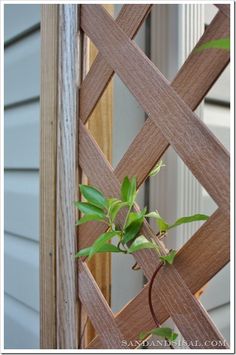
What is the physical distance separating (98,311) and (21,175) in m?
0.55

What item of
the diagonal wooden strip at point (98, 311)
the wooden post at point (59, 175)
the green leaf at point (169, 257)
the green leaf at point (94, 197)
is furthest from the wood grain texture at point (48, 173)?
the green leaf at point (169, 257)

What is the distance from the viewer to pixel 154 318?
1.80ft

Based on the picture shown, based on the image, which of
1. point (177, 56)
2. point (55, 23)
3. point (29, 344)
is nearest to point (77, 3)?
point (55, 23)

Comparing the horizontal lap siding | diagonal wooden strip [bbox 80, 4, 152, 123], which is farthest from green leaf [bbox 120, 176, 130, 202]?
the horizontal lap siding

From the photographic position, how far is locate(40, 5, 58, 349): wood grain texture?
0.78m

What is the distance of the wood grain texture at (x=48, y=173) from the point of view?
2.56 ft

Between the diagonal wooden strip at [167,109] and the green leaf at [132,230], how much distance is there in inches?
4.5

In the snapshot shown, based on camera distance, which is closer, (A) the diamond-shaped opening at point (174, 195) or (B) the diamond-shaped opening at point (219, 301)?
(A) the diamond-shaped opening at point (174, 195)

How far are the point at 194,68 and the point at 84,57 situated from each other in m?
0.30

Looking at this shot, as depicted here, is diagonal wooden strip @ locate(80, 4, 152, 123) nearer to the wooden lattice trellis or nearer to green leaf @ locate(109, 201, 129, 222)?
the wooden lattice trellis

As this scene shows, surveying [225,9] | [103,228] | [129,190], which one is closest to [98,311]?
[103,228]

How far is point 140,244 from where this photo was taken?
51cm

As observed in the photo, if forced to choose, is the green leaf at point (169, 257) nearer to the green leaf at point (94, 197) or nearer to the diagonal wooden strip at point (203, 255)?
the diagonal wooden strip at point (203, 255)

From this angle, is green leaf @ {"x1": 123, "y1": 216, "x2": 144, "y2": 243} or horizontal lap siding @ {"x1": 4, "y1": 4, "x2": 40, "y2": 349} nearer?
green leaf @ {"x1": 123, "y1": 216, "x2": 144, "y2": 243}
